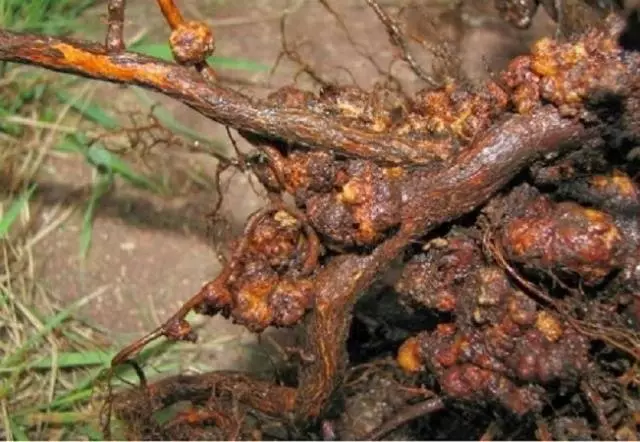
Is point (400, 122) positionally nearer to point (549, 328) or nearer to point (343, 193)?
point (343, 193)

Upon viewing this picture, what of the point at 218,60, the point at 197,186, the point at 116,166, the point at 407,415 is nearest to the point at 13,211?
the point at 116,166

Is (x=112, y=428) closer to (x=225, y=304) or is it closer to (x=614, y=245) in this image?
(x=225, y=304)

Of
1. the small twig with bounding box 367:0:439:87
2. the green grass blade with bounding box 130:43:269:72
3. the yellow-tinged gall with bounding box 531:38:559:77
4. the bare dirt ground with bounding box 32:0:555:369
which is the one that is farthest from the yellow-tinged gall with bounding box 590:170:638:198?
the green grass blade with bounding box 130:43:269:72

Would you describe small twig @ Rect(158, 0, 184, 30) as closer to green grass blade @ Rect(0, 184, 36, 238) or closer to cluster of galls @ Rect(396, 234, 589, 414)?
cluster of galls @ Rect(396, 234, 589, 414)

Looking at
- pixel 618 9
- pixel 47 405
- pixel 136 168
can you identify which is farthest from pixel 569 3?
pixel 47 405

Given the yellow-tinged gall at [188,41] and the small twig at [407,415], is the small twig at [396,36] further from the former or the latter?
the small twig at [407,415]

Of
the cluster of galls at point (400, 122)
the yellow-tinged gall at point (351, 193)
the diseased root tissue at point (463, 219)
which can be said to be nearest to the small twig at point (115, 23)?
the diseased root tissue at point (463, 219)
